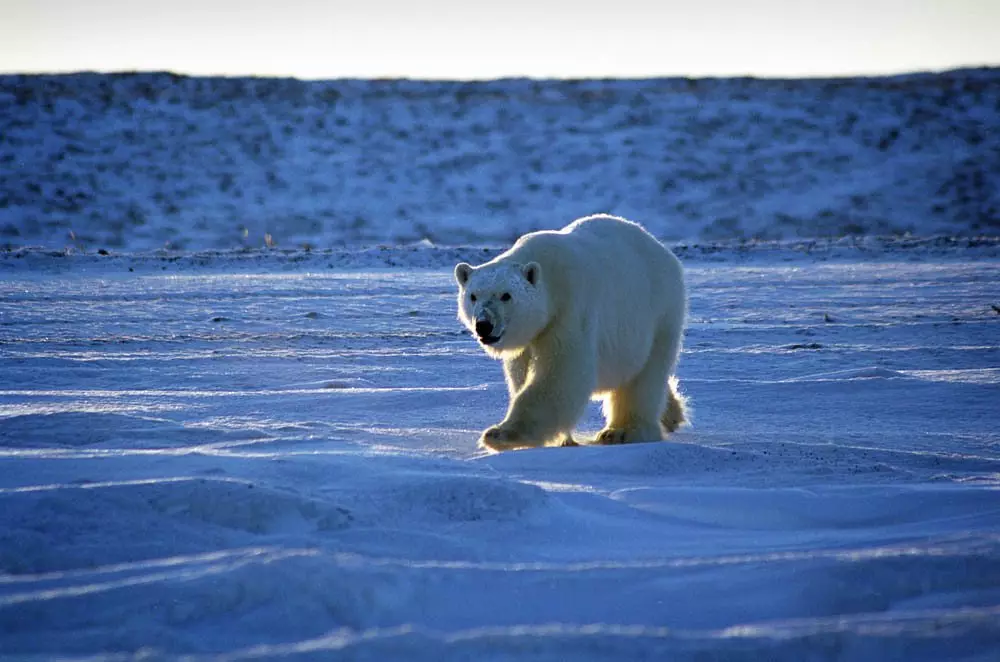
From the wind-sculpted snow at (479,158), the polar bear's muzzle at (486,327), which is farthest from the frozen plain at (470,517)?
the wind-sculpted snow at (479,158)

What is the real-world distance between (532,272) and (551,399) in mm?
519

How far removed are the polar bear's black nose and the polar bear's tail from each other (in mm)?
1292

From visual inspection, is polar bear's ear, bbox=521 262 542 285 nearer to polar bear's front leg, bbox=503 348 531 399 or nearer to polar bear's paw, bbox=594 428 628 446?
polar bear's front leg, bbox=503 348 531 399

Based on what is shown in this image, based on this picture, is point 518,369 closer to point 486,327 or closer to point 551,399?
point 551,399

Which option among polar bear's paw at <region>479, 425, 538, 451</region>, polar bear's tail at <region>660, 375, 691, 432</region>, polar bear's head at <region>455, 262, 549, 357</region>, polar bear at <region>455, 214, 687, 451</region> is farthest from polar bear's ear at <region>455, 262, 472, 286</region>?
polar bear's tail at <region>660, 375, 691, 432</region>

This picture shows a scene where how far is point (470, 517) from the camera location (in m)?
2.65

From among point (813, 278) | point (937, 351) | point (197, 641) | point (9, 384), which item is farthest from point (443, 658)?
point (813, 278)

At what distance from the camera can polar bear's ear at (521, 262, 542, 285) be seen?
4008 mm

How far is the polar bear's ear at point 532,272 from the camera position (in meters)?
4.01

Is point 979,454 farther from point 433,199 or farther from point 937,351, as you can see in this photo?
point 433,199

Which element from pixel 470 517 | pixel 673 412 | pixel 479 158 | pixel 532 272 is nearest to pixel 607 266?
pixel 532 272

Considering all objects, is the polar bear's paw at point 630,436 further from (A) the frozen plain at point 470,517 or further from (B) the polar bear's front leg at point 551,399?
(B) the polar bear's front leg at point 551,399

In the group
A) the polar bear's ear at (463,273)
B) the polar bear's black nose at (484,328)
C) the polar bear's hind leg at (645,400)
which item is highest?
the polar bear's ear at (463,273)

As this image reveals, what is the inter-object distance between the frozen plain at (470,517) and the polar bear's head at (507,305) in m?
0.48
